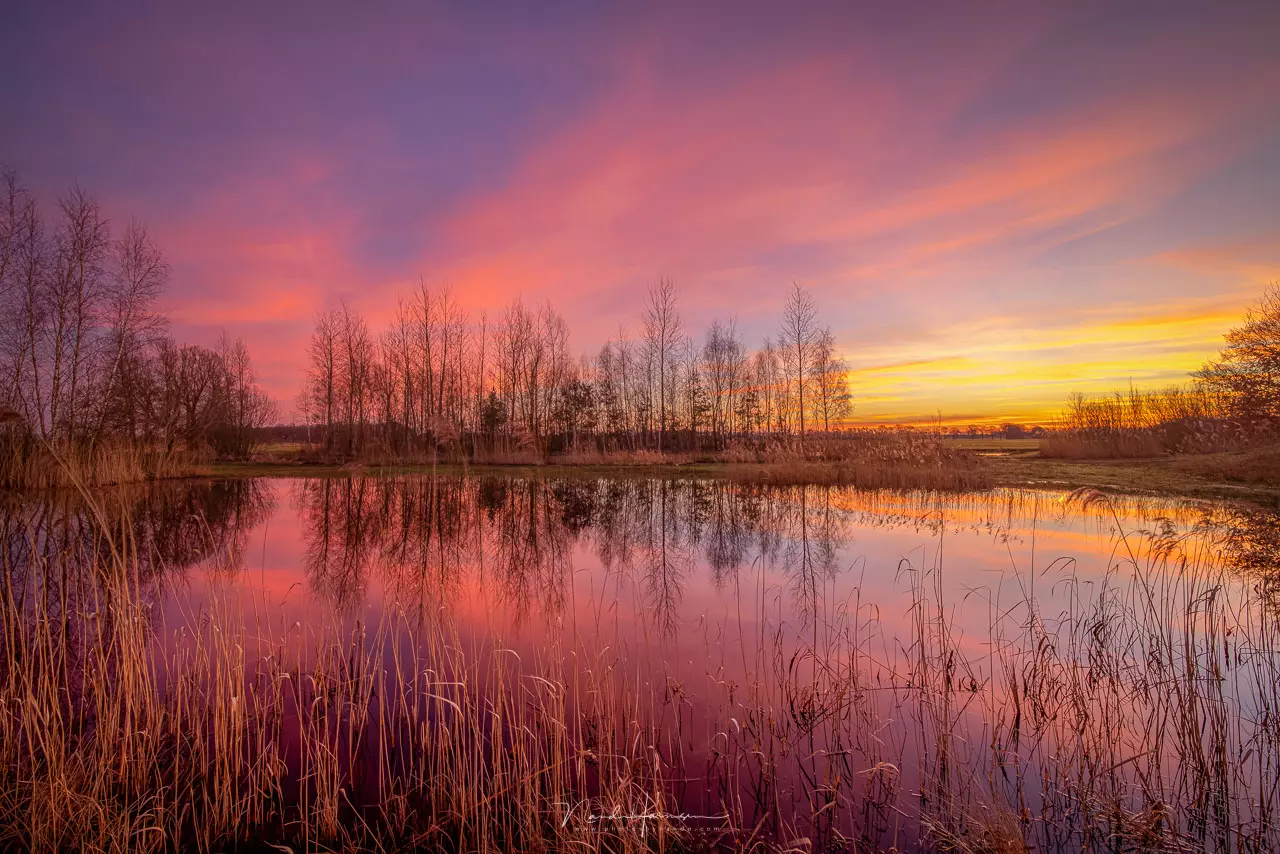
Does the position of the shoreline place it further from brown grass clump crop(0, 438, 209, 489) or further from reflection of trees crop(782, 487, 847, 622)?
brown grass clump crop(0, 438, 209, 489)

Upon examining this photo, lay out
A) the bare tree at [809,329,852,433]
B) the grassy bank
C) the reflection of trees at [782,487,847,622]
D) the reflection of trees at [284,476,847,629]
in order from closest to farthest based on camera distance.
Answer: the reflection of trees at [782,487,847,622] → the reflection of trees at [284,476,847,629] → the grassy bank → the bare tree at [809,329,852,433]

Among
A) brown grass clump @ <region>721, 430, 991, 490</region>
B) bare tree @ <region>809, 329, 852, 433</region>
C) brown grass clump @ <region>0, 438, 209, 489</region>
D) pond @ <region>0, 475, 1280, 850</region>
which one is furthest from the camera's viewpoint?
bare tree @ <region>809, 329, 852, 433</region>

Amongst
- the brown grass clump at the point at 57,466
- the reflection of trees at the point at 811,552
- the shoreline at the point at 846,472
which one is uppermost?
the brown grass clump at the point at 57,466

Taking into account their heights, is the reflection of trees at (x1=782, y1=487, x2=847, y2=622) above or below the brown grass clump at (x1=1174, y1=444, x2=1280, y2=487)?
below

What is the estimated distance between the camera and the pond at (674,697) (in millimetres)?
2979

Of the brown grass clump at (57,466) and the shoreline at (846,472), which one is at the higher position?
the brown grass clump at (57,466)

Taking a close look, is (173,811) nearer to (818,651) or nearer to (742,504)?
(818,651)

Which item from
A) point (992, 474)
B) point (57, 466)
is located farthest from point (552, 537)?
point (992, 474)

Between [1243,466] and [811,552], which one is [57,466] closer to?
[811,552]

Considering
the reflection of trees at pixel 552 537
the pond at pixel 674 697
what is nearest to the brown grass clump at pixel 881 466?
the reflection of trees at pixel 552 537

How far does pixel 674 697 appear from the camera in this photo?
435 cm

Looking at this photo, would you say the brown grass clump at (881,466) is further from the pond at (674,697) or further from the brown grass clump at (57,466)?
the brown grass clump at (57,466)

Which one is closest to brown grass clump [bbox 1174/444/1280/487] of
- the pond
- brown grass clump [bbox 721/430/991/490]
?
brown grass clump [bbox 721/430/991/490]

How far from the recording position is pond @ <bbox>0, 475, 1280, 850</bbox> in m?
2.98
